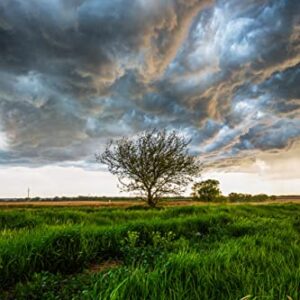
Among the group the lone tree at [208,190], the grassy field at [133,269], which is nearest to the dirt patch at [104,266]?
the grassy field at [133,269]

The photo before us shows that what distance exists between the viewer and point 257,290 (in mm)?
3562

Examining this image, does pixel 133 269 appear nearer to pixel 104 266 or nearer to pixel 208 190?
pixel 104 266

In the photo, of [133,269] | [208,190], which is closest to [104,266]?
[133,269]

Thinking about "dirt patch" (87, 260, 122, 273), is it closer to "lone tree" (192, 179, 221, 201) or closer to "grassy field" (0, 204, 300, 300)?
"grassy field" (0, 204, 300, 300)

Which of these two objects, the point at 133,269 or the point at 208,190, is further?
the point at 208,190

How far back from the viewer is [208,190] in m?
64.1

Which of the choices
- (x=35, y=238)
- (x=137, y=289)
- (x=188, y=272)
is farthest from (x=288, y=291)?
(x=35, y=238)

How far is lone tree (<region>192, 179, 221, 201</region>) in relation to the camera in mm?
63469

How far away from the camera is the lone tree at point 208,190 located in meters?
63.5

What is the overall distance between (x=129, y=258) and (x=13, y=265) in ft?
6.26

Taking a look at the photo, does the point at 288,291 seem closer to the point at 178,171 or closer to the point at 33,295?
the point at 33,295

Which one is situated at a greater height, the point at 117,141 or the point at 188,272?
the point at 117,141

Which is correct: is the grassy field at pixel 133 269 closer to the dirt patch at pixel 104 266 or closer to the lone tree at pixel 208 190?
the dirt patch at pixel 104 266

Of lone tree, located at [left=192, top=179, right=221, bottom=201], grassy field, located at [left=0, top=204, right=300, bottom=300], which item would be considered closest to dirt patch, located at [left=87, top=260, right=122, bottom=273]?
grassy field, located at [left=0, top=204, right=300, bottom=300]
